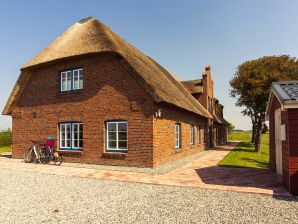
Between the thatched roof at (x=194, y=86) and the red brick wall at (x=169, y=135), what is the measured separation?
7237 mm

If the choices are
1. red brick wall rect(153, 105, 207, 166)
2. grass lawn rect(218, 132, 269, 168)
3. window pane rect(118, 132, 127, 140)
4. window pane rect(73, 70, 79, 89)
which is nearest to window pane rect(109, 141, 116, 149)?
window pane rect(118, 132, 127, 140)

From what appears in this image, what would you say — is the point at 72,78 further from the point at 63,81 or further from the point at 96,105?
the point at 96,105

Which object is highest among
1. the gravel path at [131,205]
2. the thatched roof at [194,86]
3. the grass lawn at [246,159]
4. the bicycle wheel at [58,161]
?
the thatched roof at [194,86]

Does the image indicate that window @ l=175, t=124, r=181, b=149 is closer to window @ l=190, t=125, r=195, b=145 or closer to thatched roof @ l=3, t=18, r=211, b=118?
thatched roof @ l=3, t=18, r=211, b=118

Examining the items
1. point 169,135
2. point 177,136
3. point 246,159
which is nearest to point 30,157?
point 169,135

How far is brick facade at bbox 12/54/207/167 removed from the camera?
11297 mm

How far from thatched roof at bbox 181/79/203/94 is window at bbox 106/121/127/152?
14336 millimetres

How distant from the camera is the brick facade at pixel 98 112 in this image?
445 inches

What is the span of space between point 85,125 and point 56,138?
2.31 m

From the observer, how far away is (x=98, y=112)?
40.7 feet

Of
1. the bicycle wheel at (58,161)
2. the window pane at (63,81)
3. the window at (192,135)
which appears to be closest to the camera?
the bicycle wheel at (58,161)

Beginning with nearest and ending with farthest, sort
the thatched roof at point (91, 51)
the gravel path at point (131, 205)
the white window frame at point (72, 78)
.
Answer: the gravel path at point (131, 205), the thatched roof at point (91, 51), the white window frame at point (72, 78)

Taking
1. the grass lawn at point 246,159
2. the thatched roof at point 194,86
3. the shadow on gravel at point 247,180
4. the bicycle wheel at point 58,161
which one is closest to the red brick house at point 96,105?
the bicycle wheel at point 58,161

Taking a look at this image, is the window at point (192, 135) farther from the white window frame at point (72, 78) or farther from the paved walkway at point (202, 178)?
the white window frame at point (72, 78)
